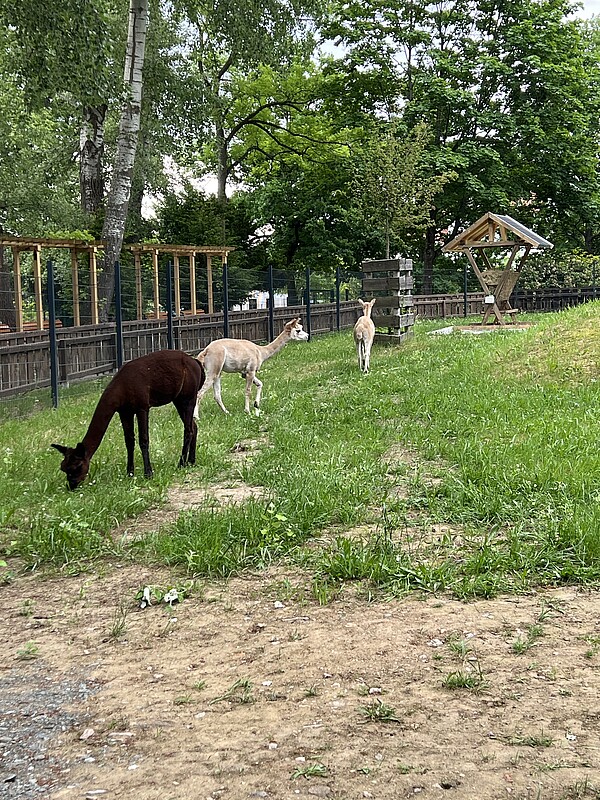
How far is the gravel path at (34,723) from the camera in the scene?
10.9ft

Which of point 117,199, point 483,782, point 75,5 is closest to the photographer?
point 483,782

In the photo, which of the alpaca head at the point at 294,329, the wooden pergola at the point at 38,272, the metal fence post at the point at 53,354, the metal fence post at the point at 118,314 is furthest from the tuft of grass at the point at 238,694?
the wooden pergola at the point at 38,272

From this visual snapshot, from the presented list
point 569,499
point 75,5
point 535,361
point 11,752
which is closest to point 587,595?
point 569,499

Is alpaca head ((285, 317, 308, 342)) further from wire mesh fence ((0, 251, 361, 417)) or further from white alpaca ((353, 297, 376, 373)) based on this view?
wire mesh fence ((0, 251, 361, 417))

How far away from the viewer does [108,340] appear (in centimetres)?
1727

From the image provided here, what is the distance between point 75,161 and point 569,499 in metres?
30.9

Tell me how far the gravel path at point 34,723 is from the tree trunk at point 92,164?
24066mm

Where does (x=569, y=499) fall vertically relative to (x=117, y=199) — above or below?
below

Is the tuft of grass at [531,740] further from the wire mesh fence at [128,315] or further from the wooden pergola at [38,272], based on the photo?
the wooden pergola at [38,272]

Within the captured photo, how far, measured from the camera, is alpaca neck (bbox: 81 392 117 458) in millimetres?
7922

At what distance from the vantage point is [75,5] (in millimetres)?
14898

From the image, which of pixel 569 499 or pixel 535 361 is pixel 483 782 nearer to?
pixel 569 499

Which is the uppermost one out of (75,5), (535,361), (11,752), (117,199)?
(75,5)

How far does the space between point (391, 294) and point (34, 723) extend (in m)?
16.8
